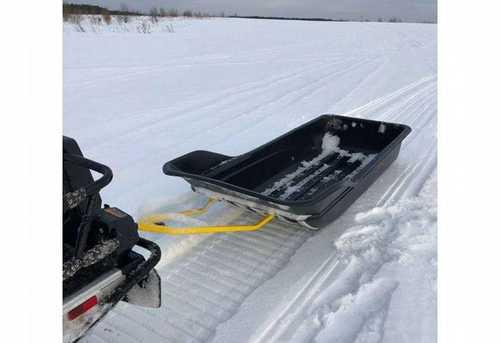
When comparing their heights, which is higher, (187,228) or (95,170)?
(95,170)

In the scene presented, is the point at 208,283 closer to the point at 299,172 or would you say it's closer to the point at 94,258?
the point at 94,258

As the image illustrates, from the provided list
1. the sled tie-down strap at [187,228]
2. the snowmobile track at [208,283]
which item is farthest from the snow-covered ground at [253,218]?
the sled tie-down strap at [187,228]

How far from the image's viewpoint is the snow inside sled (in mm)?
2504

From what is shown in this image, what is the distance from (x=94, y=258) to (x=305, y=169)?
8.96ft

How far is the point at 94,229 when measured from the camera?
1611mm

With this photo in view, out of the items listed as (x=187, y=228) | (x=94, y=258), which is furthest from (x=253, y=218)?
(x=94, y=258)

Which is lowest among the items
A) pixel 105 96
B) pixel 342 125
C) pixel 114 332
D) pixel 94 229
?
pixel 114 332

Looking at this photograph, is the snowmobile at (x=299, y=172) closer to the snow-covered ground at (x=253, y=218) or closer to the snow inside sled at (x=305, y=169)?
the snow inside sled at (x=305, y=169)

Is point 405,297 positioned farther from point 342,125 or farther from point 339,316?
point 342,125

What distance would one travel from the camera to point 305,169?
396cm

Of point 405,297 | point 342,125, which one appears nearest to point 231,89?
point 342,125

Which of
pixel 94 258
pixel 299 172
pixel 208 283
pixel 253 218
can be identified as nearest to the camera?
pixel 94 258

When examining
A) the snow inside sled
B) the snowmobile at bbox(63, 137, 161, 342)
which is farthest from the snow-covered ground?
the snowmobile at bbox(63, 137, 161, 342)

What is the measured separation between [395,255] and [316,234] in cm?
53
